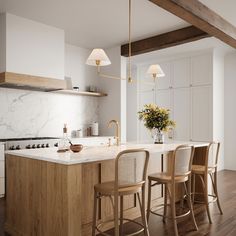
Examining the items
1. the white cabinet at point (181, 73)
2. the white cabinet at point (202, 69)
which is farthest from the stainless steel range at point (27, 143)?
the white cabinet at point (202, 69)

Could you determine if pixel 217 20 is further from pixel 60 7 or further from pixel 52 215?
pixel 52 215

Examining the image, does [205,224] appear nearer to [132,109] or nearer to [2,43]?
[2,43]

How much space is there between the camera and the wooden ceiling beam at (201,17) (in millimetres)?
3070

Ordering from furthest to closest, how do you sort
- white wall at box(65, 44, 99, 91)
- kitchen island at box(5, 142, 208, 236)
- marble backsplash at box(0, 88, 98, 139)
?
white wall at box(65, 44, 99, 91)
marble backsplash at box(0, 88, 98, 139)
kitchen island at box(5, 142, 208, 236)

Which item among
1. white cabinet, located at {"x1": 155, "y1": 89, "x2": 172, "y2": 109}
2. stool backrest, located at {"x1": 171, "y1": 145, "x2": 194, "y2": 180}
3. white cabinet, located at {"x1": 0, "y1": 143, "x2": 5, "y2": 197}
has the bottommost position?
white cabinet, located at {"x1": 0, "y1": 143, "x2": 5, "y2": 197}

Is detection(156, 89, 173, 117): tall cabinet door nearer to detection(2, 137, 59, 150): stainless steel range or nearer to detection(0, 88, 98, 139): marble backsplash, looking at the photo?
detection(0, 88, 98, 139): marble backsplash

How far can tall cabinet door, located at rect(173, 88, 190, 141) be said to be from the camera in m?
6.43

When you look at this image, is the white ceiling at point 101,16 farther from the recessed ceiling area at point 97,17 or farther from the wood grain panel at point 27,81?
the wood grain panel at point 27,81

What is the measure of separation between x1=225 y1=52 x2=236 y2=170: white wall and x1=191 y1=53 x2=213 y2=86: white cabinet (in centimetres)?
78

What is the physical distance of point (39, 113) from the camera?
5148mm

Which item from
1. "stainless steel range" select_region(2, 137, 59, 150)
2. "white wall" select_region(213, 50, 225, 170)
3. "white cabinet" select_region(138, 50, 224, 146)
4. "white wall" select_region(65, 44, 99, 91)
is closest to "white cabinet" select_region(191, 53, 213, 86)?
"white cabinet" select_region(138, 50, 224, 146)

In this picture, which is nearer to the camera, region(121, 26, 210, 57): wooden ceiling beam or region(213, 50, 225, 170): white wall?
region(121, 26, 210, 57): wooden ceiling beam

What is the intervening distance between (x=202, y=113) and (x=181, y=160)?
3577 mm

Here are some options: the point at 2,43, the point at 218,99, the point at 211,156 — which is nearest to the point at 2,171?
the point at 2,43
